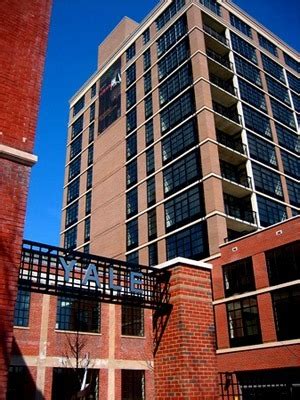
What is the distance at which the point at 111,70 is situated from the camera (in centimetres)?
5428

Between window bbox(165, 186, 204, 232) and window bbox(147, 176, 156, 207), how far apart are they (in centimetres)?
237

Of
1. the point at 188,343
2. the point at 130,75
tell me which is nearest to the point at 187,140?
the point at 130,75

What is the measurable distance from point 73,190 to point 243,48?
26.8m

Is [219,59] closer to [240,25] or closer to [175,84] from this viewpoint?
[175,84]

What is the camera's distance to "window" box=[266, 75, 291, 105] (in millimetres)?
46344

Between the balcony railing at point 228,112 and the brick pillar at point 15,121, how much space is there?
107ft

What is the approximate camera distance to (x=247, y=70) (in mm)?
44125

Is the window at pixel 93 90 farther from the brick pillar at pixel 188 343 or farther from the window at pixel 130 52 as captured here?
the brick pillar at pixel 188 343

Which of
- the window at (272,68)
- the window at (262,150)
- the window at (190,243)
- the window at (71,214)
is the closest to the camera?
the window at (190,243)

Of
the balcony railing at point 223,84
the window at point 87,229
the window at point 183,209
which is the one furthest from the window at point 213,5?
the window at point 87,229

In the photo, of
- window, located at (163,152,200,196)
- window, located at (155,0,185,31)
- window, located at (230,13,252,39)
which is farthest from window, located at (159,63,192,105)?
window, located at (230,13,252,39)

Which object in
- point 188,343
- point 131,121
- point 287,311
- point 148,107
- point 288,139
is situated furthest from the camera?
point 131,121

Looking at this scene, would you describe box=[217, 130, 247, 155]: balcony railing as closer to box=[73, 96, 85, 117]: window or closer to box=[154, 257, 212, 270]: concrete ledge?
box=[73, 96, 85, 117]: window

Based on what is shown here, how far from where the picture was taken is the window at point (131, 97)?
4847 cm
